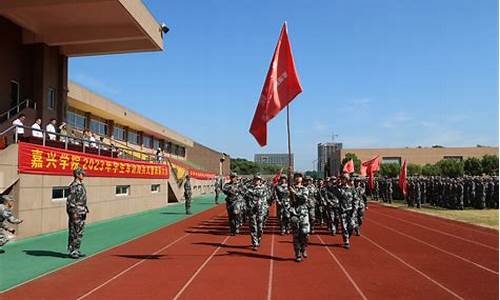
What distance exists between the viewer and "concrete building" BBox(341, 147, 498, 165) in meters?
99.8

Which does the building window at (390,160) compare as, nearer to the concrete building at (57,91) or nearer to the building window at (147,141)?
the building window at (147,141)

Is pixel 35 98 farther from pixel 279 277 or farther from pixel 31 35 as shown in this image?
pixel 279 277

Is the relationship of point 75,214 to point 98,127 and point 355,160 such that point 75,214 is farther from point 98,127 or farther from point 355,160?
point 355,160

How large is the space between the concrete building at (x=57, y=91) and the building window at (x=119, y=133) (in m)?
10.7

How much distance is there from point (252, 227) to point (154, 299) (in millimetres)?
4989

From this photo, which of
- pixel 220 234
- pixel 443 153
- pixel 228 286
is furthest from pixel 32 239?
pixel 443 153

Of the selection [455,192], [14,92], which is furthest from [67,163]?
[455,192]

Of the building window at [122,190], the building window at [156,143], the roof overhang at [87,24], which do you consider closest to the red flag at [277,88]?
the roof overhang at [87,24]

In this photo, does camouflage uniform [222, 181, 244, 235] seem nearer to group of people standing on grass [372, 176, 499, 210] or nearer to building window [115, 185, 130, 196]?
building window [115, 185, 130, 196]

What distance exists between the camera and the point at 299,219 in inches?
376

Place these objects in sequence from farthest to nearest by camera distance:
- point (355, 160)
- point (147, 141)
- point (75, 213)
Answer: point (355, 160) < point (147, 141) < point (75, 213)

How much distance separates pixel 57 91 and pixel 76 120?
8.80 metres

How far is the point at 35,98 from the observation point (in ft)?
70.3

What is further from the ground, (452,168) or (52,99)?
(52,99)
